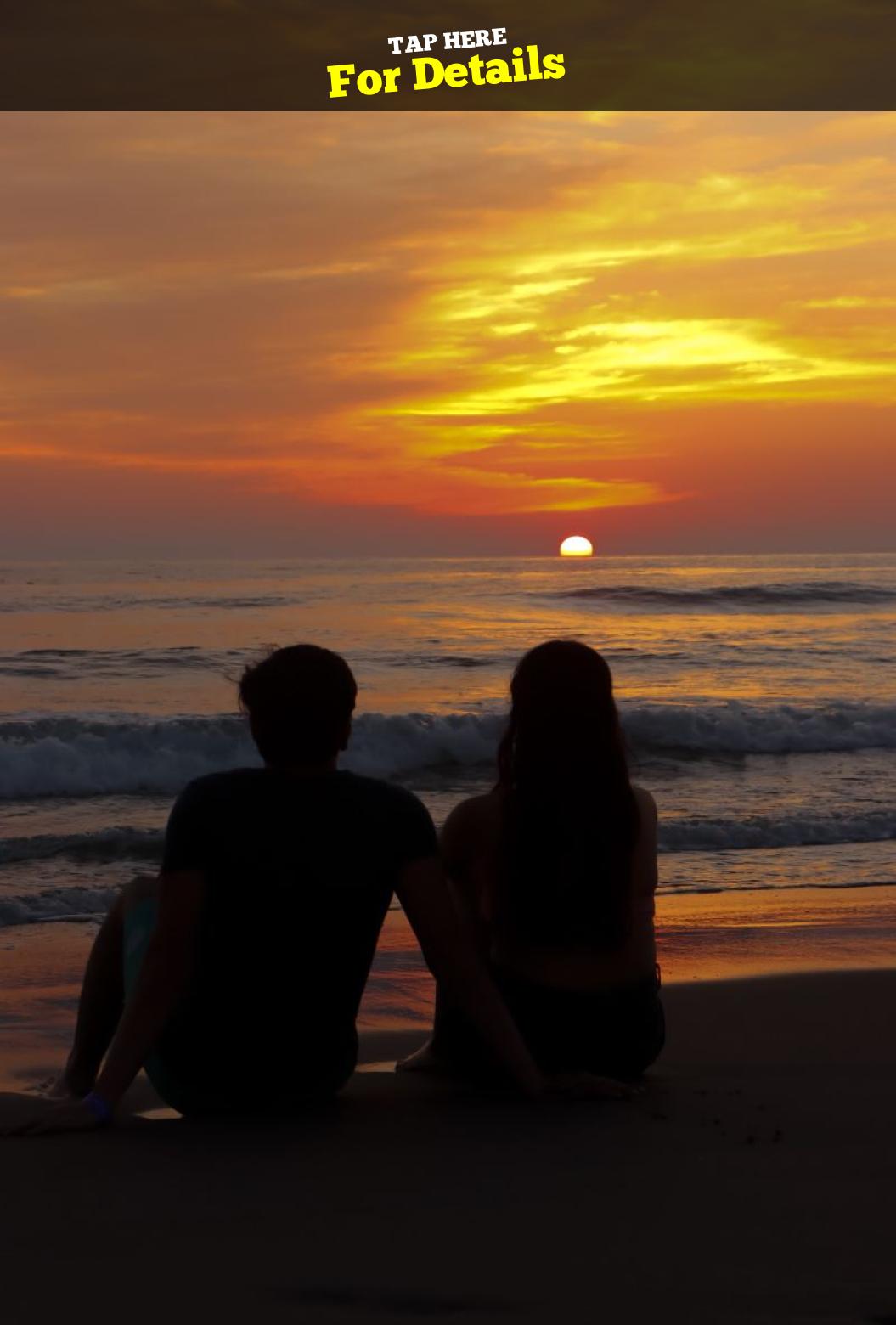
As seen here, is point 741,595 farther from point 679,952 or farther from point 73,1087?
point 73,1087

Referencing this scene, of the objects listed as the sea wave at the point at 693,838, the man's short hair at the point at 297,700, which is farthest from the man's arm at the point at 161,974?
the sea wave at the point at 693,838

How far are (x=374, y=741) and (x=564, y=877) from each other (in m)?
11.7

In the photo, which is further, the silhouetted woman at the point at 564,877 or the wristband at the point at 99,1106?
the silhouetted woman at the point at 564,877

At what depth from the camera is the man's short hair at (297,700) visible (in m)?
3.17

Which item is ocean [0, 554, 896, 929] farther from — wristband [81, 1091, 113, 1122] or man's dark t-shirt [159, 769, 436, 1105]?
wristband [81, 1091, 113, 1122]

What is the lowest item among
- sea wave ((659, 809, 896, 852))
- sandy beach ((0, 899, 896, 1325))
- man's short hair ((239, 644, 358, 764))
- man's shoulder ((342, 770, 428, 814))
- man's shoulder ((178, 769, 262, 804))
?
sea wave ((659, 809, 896, 852))

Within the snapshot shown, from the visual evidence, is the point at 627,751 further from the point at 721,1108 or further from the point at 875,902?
the point at 875,902

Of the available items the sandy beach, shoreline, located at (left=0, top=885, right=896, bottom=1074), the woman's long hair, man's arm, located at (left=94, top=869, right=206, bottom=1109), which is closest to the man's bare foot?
the sandy beach

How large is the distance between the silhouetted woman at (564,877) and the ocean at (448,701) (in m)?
0.60

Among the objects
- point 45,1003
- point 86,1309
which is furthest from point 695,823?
point 86,1309

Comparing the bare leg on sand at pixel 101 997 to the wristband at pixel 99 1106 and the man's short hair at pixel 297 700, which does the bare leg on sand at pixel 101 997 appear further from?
the man's short hair at pixel 297 700

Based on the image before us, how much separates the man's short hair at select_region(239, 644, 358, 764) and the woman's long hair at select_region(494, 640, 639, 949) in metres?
0.49

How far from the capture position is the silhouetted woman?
345 cm

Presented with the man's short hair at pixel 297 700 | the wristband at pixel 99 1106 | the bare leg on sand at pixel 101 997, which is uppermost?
the man's short hair at pixel 297 700
